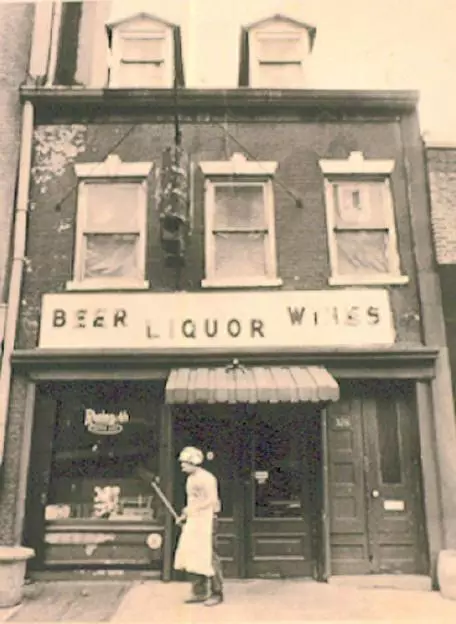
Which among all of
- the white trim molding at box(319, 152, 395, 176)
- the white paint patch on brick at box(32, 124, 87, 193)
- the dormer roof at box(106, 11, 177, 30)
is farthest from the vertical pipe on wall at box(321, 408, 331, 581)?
the dormer roof at box(106, 11, 177, 30)

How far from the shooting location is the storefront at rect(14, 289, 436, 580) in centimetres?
787

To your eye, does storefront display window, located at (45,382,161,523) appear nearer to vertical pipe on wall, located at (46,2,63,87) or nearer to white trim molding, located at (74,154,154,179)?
white trim molding, located at (74,154,154,179)

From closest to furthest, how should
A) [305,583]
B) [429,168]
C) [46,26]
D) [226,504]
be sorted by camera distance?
[305,583] < [226,504] < [429,168] < [46,26]

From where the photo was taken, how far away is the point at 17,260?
28.0 ft

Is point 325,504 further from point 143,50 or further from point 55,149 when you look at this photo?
point 143,50

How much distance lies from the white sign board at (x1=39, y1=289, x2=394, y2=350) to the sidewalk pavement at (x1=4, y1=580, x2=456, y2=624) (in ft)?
10.2

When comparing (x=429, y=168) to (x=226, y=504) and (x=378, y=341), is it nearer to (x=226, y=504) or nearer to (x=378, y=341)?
(x=378, y=341)

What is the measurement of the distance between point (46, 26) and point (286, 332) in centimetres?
682

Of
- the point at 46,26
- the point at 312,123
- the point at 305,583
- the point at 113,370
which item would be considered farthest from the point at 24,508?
the point at 46,26

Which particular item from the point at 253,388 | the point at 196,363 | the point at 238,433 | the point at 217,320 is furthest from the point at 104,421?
the point at 253,388

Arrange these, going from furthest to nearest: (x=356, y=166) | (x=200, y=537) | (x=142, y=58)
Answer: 1. (x=142, y=58)
2. (x=356, y=166)
3. (x=200, y=537)

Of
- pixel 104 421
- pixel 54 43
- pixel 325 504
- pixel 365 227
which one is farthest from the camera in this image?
pixel 54 43

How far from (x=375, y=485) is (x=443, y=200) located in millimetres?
4265

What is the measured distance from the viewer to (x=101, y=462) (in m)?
8.22
